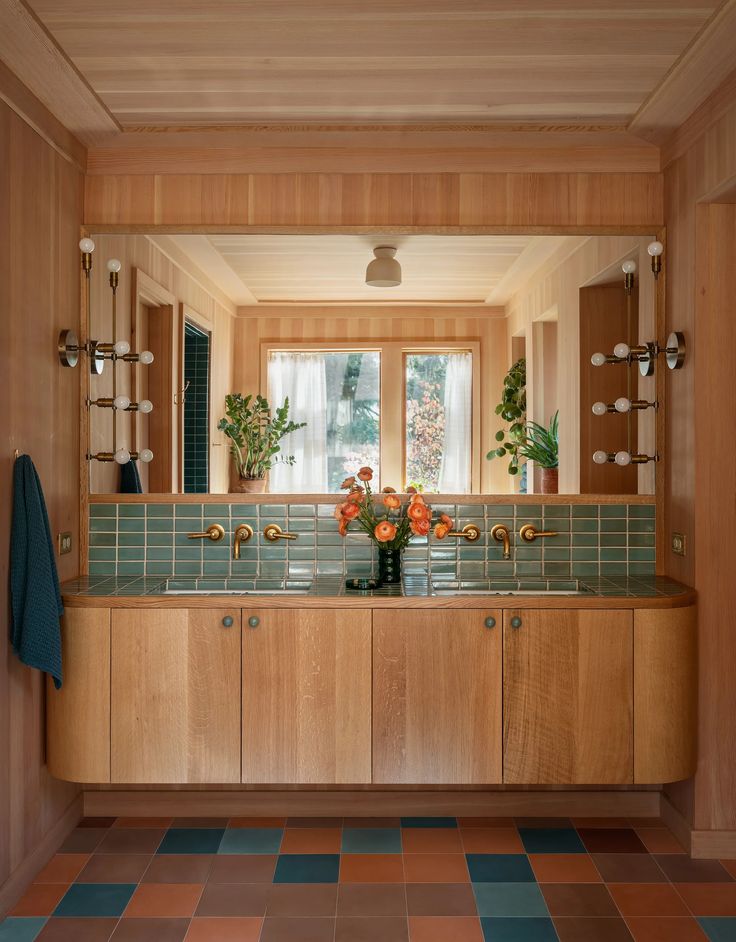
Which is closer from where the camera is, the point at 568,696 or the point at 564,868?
the point at 564,868

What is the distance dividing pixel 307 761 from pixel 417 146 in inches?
82.9

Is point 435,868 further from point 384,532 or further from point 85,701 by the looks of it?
point 85,701

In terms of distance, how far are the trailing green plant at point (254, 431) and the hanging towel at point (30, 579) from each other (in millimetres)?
779

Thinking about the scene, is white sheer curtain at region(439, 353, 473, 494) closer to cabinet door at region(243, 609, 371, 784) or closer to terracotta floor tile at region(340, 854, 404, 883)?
cabinet door at region(243, 609, 371, 784)

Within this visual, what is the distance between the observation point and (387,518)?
304 centimetres

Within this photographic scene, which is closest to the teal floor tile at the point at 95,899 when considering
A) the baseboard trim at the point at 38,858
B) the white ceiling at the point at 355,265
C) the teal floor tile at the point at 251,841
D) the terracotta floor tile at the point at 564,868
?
the baseboard trim at the point at 38,858

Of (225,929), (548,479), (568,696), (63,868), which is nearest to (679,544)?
(548,479)

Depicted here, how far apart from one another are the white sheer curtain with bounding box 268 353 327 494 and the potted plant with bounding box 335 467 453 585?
13cm

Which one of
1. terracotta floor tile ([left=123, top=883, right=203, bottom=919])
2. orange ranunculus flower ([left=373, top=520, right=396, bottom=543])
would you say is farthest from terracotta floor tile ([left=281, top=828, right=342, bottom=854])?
orange ranunculus flower ([left=373, top=520, right=396, bottom=543])

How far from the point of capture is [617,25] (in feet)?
7.08

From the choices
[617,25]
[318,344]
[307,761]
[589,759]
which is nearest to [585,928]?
[589,759]

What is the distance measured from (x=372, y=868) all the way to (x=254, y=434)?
1.49 meters

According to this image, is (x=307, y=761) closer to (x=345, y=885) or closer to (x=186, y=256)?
(x=345, y=885)

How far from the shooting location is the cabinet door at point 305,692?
8.73 ft
